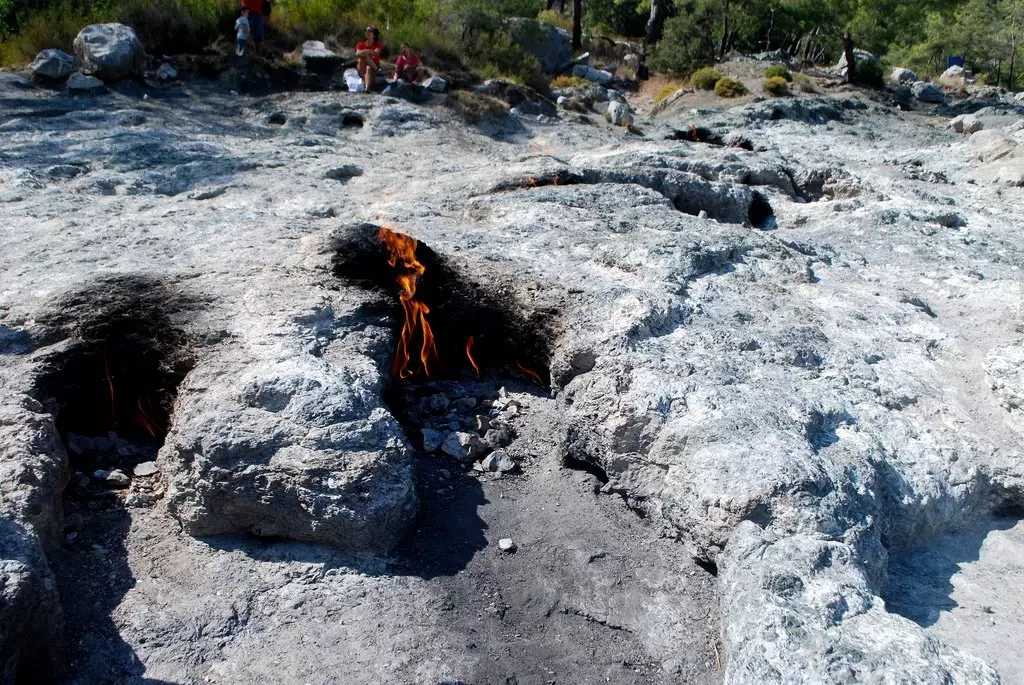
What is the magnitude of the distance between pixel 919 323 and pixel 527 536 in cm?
351

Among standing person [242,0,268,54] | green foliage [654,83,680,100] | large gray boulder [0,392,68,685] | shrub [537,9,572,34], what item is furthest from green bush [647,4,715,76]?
large gray boulder [0,392,68,685]

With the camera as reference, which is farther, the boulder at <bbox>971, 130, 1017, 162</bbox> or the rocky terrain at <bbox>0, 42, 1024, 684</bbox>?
the boulder at <bbox>971, 130, 1017, 162</bbox>

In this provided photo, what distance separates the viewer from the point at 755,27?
102 ft

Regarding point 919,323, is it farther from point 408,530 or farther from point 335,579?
point 335,579

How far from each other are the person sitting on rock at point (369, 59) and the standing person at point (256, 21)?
1902 mm

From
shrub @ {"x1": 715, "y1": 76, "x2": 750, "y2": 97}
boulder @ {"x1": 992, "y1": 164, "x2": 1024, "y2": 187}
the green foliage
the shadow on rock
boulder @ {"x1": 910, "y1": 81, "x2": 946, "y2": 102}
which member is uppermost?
boulder @ {"x1": 992, "y1": 164, "x2": 1024, "y2": 187}

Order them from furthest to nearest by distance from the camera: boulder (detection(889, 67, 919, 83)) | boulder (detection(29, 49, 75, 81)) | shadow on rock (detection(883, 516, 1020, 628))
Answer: boulder (detection(889, 67, 919, 83)), boulder (detection(29, 49, 75, 81)), shadow on rock (detection(883, 516, 1020, 628))

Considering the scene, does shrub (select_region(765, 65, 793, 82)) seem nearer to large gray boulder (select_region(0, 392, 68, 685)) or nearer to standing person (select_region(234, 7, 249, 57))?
standing person (select_region(234, 7, 249, 57))

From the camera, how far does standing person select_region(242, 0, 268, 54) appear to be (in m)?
14.6

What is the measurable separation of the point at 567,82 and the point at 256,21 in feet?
27.9

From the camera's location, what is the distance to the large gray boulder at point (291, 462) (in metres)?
4.39

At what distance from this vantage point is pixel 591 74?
23188 mm

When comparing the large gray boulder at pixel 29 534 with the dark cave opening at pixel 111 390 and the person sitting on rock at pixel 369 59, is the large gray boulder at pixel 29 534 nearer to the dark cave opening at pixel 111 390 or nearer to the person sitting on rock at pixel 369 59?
the dark cave opening at pixel 111 390

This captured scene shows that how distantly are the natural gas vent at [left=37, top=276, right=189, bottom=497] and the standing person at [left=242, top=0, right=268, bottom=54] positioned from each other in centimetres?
1054
